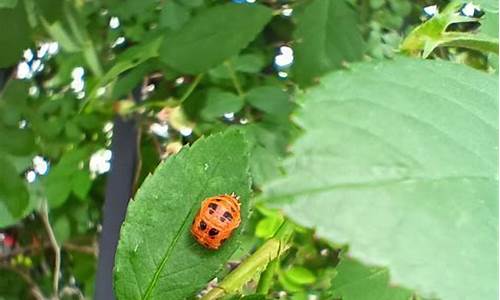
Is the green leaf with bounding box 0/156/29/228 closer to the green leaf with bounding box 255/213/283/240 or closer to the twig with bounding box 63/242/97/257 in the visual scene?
the green leaf with bounding box 255/213/283/240

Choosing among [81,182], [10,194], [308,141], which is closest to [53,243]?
[81,182]

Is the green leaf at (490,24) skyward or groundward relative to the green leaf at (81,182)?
skyward

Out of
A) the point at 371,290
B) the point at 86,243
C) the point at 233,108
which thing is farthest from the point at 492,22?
the point at 86,243

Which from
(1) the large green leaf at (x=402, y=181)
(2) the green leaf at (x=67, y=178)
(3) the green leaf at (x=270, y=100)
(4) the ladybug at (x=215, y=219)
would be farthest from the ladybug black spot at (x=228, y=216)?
(2) the green leaf at (x=67, y=178)

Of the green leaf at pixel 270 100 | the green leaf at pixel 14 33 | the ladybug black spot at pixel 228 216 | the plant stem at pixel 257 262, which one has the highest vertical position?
the ladybug black spot at pixel 228 216

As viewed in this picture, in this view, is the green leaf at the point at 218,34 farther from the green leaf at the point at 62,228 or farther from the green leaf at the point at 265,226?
the green leaf at the point at 62,228

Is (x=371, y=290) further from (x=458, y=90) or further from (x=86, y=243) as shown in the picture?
(x=86, y=243)
